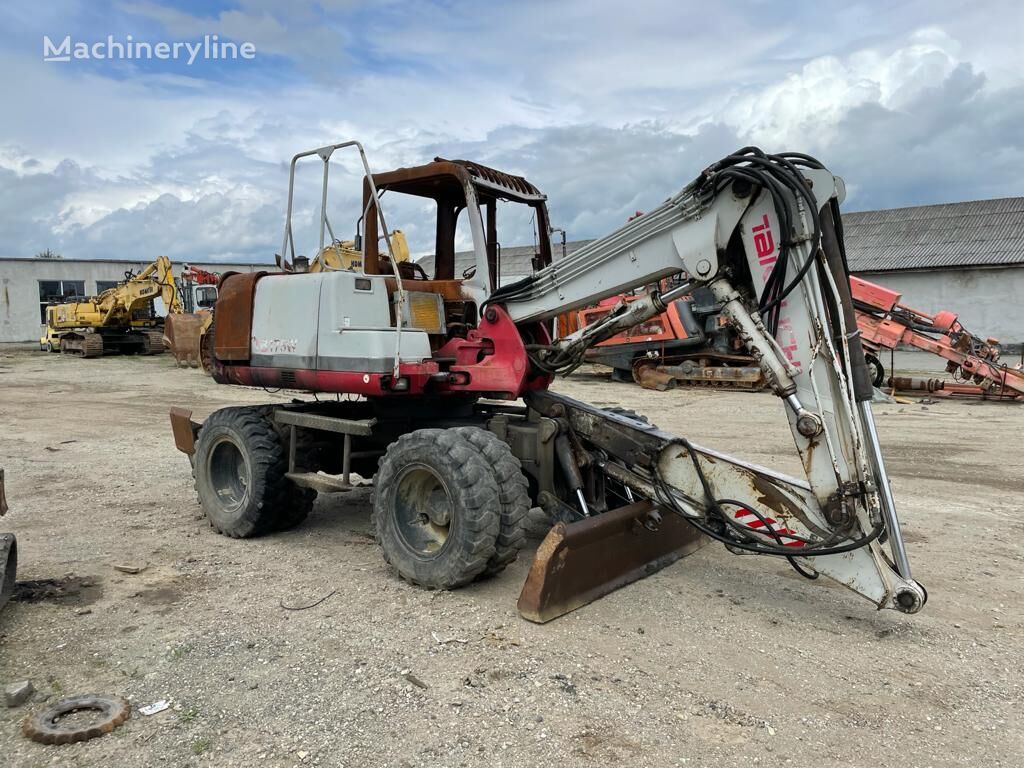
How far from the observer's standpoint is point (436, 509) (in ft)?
16.8

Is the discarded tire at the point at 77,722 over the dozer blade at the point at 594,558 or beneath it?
beneath

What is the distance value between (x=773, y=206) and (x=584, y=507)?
85.6 inches

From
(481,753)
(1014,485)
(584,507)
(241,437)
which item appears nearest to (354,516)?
(241,437)

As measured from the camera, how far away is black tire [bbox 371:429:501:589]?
4.64m

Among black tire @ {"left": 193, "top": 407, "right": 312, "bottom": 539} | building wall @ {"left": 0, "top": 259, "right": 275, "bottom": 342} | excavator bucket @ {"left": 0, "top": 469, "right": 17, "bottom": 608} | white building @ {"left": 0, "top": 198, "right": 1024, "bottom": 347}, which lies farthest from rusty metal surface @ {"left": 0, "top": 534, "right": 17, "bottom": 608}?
building wall @ {"left": 0, "top": 259, "right": 275, "bottom": 342}

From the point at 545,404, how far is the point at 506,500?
1030 mm

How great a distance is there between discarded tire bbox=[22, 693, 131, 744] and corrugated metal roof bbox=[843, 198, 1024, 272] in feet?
87.6

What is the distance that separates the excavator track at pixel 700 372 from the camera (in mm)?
16469

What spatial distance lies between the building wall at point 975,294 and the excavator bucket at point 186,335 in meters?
21.2

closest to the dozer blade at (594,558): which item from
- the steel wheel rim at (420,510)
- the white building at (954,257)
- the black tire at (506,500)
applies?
the black tire at (506,500)

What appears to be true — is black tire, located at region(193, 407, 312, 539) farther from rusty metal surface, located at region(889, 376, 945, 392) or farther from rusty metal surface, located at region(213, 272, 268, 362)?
rusty metal surface, located at region(889, 376, 945, 392)

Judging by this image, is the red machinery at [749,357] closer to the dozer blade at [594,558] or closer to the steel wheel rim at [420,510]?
the dozer blade at [594,558]

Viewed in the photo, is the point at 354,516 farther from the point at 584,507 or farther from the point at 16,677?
the point at 16,677

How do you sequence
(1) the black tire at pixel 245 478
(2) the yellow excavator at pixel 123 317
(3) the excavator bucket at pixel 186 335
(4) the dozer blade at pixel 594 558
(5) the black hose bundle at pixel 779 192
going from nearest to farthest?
(5) the black hose bundle at pixel 779 192, (4) the dozer blade at pixel 594 558, (1) the black tire at pixel 245 478, (3) the excavator bucket at pixel 186 335, (2) the yellow excavator at pixel 123 317
